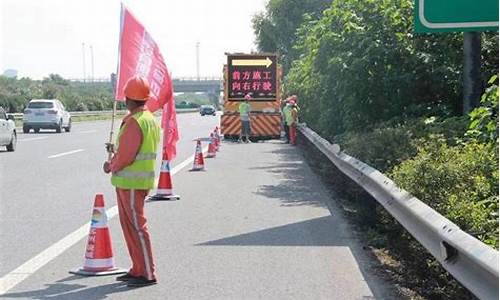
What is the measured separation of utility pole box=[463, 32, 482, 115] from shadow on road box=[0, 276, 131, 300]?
6848mm

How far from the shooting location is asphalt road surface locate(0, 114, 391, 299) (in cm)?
663

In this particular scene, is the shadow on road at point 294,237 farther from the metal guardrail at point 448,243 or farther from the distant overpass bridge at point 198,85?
the distant overpass bridge at point 198,85

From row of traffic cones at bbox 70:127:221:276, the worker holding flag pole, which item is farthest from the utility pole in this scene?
row of traffic cones at bbox 70:127:221:276

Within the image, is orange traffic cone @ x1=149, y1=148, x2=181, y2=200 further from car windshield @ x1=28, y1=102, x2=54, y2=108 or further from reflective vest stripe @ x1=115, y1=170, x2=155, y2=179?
car windshield @ x1=28, y1=102, x2=54, y2=108

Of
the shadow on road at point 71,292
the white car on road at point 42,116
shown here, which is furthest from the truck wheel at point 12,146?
the shadow on road at point 71,292

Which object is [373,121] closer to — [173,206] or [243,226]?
[173,206]

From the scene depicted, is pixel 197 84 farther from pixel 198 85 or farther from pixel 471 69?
pixel 471 69

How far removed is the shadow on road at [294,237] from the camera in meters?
8.66

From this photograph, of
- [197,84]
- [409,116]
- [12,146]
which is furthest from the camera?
[197,84]

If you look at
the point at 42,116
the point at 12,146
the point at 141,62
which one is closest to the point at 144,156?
the point at 141,62

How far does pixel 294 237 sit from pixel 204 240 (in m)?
1.05

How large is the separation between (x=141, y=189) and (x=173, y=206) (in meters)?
4.91

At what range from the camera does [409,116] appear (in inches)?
600

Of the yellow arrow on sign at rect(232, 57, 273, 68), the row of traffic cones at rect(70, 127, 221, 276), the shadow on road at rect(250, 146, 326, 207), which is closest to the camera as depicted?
the row of traffic cones at rect(70, 127, 221, 276)
